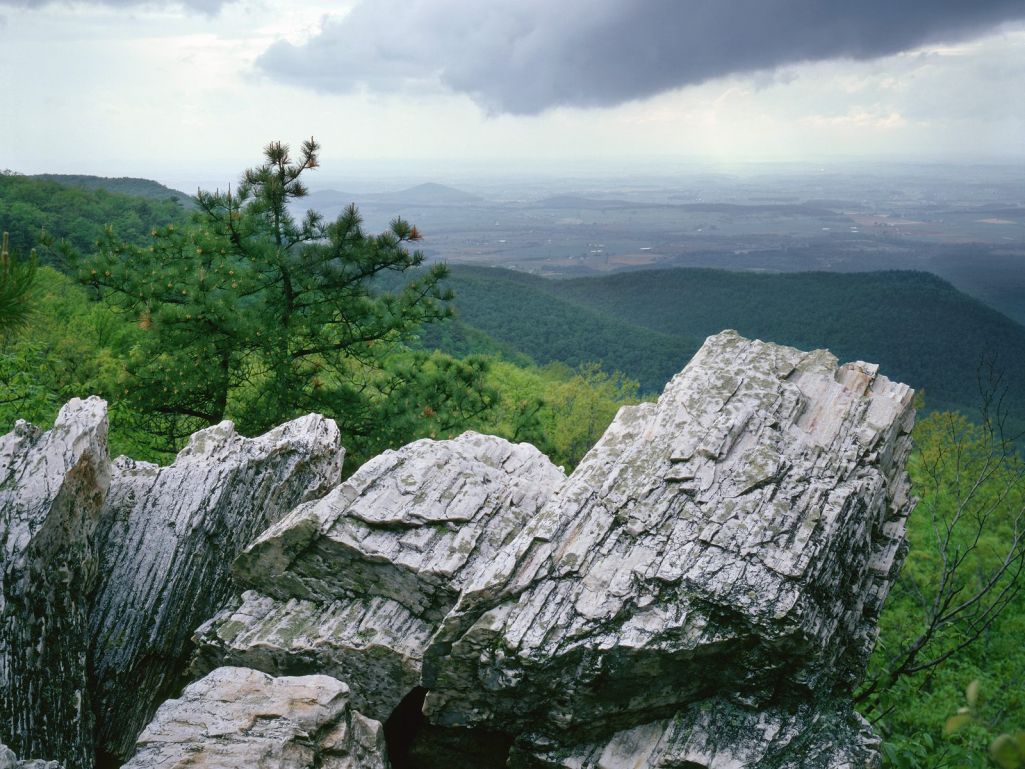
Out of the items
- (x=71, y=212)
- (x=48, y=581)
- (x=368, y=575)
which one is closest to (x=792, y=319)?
(x=71, y=212)

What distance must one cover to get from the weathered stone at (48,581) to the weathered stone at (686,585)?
3585 mm

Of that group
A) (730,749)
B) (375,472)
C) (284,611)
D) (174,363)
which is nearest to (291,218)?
(174,363)

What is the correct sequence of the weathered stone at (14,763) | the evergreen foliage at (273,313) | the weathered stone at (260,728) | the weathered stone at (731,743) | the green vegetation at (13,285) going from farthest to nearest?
the evergreen foliage at (273,313) < the weathered stone at (731,743) < the green vegetation at (13,285) < the weathered stone at (260,728) < the weathered stone at (14,763)

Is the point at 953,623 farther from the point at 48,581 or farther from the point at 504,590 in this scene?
the point at 48,581

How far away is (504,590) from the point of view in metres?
6.77

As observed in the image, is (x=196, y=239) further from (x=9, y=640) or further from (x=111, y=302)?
(x=9, y=640)

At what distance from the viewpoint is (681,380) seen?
8.55m

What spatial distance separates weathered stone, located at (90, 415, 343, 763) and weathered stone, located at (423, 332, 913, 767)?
3235 mm

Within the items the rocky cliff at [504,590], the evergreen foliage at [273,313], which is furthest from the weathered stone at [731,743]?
the evergreen foliage at [273,313]

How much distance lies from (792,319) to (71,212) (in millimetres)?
89735

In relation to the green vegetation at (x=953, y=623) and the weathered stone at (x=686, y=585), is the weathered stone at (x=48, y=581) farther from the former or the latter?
the green vegetation at (x=953, y=623)

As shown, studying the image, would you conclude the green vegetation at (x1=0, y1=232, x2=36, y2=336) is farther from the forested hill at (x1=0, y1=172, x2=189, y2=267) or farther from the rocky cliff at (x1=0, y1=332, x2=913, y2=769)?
the forested hill at (x1=0, y1=172, x2=189, y2=267)

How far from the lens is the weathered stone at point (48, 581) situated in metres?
6.52

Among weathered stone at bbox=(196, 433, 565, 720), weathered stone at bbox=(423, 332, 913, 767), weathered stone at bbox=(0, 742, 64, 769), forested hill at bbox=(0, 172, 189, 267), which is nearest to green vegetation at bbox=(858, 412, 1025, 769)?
weathered stone at bbox=(423, 332, 913, 767)
